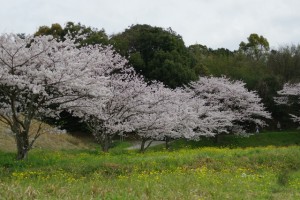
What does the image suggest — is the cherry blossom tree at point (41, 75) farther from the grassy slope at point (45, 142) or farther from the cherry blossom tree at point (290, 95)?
the cherry blossom tree at point (290, 95)

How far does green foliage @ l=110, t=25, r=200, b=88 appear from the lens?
36.1 m

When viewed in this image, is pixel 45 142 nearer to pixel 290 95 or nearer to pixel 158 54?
pixel 158 54

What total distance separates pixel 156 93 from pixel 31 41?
9.05 meters

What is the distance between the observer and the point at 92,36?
32938mm

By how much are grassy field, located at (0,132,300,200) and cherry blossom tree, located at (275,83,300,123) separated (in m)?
22.1

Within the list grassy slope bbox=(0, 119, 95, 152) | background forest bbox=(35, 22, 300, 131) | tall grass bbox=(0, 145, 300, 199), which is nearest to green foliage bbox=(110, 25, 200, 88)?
background forest bbox=(35, 22, 300, 131)

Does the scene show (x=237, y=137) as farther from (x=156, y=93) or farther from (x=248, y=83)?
(x=156, y=93)

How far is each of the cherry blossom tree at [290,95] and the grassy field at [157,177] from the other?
870 inches

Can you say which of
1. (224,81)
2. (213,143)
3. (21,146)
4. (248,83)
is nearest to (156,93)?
(21,146)

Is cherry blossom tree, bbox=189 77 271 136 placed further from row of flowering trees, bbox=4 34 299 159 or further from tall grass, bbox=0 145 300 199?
tall grass, bbox=0 145 300 199

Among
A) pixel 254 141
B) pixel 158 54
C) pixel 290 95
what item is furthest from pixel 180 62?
pixel 290 95

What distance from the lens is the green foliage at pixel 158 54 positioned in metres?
36.1

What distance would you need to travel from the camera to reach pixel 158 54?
3662cm

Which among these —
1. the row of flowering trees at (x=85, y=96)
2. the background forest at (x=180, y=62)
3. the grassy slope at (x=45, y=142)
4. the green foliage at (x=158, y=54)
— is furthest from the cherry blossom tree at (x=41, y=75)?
the green foliage at (x=158, y=54)
